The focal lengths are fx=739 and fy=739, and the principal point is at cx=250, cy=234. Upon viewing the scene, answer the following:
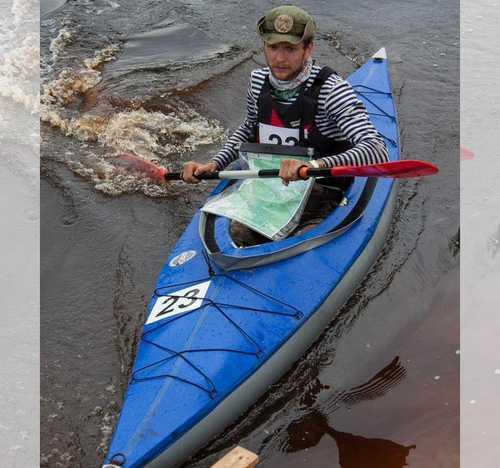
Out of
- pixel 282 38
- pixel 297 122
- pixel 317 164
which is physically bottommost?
pixel 317 164

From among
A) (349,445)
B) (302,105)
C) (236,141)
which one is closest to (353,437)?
(349,445)

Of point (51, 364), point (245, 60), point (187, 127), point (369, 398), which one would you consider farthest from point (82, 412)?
point (245, 60)

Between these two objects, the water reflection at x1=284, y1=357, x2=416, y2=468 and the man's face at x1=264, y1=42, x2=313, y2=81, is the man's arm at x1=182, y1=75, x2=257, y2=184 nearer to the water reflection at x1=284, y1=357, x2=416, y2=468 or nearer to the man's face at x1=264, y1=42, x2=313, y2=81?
the man's face at x1=264, y1=42, x2=313, y2=81

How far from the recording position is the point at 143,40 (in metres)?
8.06

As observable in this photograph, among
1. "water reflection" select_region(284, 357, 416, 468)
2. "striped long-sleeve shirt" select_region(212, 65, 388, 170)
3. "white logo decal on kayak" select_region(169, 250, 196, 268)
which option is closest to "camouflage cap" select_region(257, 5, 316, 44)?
"striped long-sleeve shirt" select_region(212, 65, 388, 170)

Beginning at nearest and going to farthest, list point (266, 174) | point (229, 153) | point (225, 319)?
point (225, 319)
point (266, 174)
point (229, 153)

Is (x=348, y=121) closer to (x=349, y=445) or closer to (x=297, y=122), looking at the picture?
(x=297, y=122)

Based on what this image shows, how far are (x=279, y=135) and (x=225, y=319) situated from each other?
119cm

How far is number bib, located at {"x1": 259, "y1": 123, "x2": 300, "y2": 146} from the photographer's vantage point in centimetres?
430

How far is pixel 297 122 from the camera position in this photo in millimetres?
4258

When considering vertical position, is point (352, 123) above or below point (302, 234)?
above

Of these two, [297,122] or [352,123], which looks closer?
[352,123]
